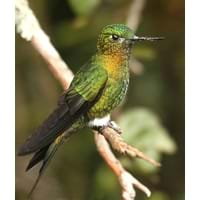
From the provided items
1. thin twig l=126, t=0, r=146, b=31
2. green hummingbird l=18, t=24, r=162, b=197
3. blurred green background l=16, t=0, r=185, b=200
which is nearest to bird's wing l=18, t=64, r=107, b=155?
green hummingbird l=18, t=24, r=162, b=197

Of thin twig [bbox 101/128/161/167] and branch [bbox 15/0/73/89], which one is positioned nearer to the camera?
thin twig [bbox 101/128/161/167]

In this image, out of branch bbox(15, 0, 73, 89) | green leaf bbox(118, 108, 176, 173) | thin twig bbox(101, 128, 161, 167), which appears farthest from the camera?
green leaf bbox(118, 108, 176, 173)

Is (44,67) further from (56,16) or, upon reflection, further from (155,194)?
(155,194)

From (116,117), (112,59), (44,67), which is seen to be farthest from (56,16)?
(112,59)

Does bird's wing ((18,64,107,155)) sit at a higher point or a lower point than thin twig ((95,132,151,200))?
higher

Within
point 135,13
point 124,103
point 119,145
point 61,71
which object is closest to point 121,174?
point 119,145

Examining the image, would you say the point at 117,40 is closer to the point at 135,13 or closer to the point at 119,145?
the point at 119,145

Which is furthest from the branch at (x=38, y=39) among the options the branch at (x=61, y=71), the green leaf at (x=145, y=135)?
the green leaf at (x=145, y=135)

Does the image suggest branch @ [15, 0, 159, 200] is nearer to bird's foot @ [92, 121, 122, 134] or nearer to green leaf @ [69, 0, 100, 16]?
bird's foot @ [92, 121, 122, 134]
